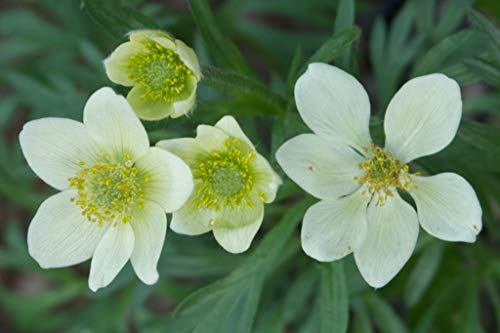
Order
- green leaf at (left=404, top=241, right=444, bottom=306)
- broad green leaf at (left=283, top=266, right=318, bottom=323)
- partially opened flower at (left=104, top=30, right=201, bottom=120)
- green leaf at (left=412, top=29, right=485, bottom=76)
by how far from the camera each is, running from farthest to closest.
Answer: broad green leaf at (left=283, top=266, right=318, bottom=323), green leaf at (left=404, top=241, right=444, bottom=306), green leaf at (left=412, top=29, right=485, bottom=76), partially opened flower at (left=104, top=30, right=201, bottom=120)

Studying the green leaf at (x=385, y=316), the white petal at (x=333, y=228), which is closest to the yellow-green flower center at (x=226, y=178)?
the white petal at (x=333, y=228)

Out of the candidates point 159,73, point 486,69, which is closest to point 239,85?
point 159,73

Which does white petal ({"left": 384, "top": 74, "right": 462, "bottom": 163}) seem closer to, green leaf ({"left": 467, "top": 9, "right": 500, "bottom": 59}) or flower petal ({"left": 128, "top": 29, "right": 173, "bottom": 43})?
green leaf ({"left": 467, "top": 9, "right": 500, "bottom": 59})

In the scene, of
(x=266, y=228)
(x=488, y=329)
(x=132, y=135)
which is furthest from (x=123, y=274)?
(x=488, y=329)

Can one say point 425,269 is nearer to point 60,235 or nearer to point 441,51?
point 441,51

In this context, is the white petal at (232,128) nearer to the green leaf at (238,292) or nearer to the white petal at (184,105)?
the white petal at (184,105)

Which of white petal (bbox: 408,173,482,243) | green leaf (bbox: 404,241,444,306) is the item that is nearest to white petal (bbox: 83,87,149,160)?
white petal (bbox: 408,173,482,243)

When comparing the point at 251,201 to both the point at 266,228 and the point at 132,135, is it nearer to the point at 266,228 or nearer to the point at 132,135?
the point at 132,135
